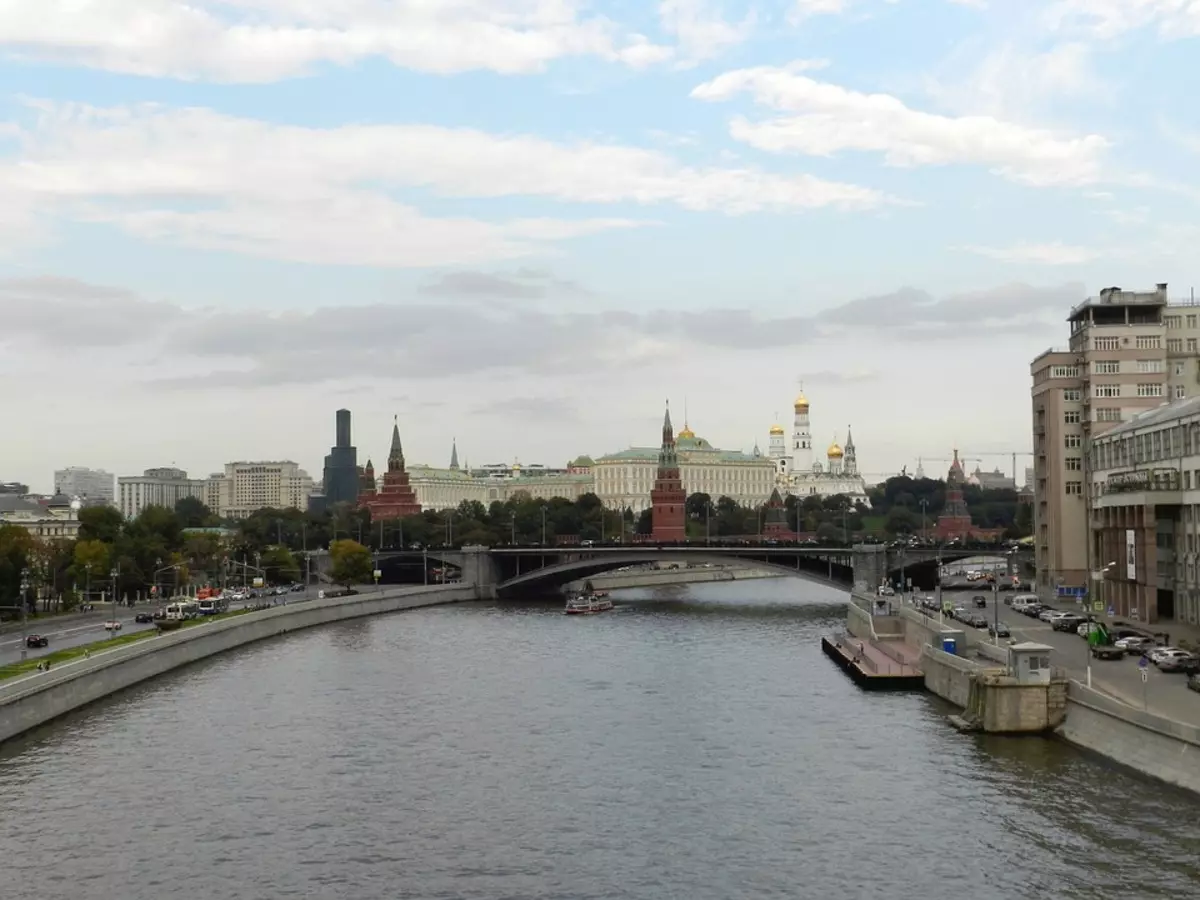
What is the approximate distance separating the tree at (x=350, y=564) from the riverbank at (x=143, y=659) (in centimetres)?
1751

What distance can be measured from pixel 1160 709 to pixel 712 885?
18534mm

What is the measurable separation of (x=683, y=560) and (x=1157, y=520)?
201ft

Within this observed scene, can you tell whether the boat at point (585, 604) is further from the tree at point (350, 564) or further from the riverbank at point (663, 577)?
the riverbank at point (663, 577)

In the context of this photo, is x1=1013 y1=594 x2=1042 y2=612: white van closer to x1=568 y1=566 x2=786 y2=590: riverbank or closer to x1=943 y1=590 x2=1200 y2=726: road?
x1=943 y1=590 x2=1200 y2=726: road

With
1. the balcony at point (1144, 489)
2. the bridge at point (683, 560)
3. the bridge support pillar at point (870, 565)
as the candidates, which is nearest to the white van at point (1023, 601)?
the balcony at point (1144, 489)

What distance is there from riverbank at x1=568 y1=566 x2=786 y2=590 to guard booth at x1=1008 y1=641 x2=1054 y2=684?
102 meters

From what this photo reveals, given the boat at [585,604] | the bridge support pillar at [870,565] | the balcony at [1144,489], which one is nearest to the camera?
the balcony at [1144,489]

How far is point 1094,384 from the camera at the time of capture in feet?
321

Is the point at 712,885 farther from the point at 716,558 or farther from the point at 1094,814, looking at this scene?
the point at 716,558

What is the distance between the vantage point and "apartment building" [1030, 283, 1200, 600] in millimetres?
97625

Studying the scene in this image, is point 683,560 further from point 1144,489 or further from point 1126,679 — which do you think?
point 1126,679

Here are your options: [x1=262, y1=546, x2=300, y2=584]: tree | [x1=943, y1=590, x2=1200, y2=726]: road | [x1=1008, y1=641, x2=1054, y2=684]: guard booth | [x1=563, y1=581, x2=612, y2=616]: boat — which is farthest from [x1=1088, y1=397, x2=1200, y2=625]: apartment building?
[x1=262, y1=546, x2=300, y2=584]: tree

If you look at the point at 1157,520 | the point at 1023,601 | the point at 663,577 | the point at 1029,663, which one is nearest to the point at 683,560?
the point at 663,577

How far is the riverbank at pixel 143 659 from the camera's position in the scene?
53719mm
